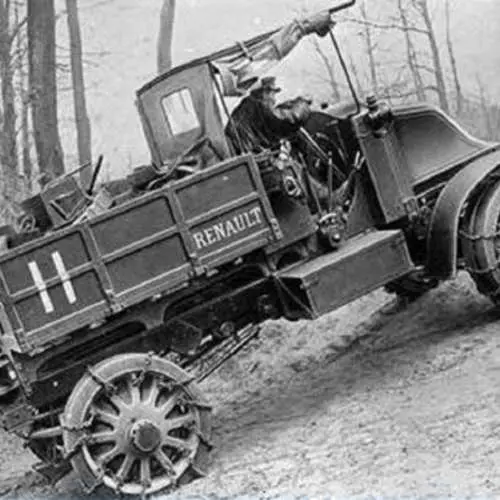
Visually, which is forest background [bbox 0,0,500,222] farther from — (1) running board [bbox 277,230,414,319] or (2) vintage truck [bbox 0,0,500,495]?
(1) running board [bbox 277,230,414,319]

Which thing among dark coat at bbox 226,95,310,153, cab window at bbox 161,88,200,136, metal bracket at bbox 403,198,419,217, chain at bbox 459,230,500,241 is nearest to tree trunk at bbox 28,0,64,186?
cab window at bbox 161,88,200,136

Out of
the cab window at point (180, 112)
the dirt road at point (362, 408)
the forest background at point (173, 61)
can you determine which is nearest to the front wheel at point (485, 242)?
the dirt road at point (362, 408)

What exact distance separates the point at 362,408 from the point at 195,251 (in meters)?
1.73

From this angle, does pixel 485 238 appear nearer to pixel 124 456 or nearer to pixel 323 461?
pixel 323 461

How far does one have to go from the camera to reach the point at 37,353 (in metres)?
7.16

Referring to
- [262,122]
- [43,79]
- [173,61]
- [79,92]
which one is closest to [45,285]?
[262,122]

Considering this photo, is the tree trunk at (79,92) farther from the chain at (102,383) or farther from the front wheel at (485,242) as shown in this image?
the chain at (102,383)

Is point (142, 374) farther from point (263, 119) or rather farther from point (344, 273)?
point (263, 119)

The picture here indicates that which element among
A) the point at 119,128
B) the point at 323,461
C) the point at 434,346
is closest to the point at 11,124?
the point at 434,346

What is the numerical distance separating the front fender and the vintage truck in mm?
17

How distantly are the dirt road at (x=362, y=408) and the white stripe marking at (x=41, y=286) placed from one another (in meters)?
1.55

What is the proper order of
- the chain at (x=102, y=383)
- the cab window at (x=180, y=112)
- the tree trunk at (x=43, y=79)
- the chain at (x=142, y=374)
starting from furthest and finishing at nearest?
the tree trunk at (x=43, y=79)
the cab window at (x=180, y=112)
the chain at (x=142, y=374)
the chain at (x=102, y=383)

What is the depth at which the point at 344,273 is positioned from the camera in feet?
26.3

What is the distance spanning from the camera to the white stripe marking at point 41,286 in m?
6.93
